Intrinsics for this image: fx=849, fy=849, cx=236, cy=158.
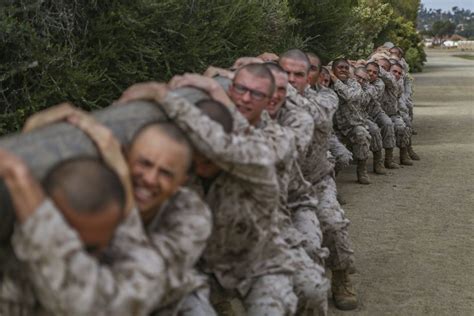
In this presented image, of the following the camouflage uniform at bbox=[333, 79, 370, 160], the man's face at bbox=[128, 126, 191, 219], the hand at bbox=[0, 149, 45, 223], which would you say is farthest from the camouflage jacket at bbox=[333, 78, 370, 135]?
the hand at bbox=[0, 149, 45, 223]

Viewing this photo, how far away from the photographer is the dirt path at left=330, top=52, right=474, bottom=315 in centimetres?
679

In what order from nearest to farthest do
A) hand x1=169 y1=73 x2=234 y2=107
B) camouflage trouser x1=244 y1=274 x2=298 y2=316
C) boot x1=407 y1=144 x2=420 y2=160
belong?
hand x1=169 y1=73 x2=234 y2=107 < camouflage trouser x1=244 y1=274 x2=298 y2=316 < boot x1=407 y1=144 x2=420 y2=160

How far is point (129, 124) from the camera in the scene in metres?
3.13

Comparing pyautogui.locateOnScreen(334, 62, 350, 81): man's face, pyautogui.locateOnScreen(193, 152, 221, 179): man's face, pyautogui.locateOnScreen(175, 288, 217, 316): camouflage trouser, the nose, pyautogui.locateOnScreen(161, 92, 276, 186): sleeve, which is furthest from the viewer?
pyautogui.locateOnScreen(334, 62, 350, 81): man's face

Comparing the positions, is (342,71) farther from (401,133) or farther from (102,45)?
(102,45)

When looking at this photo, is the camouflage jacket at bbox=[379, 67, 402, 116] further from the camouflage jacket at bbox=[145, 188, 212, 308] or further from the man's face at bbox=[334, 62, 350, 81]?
the camouflage jacket at bbox=[145, 188, 212, 308]

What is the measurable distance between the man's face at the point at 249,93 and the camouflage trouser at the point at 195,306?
3.35 ft

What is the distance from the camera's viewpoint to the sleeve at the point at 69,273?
93.6 inches

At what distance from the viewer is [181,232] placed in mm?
3035

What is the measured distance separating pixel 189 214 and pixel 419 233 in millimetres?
6308

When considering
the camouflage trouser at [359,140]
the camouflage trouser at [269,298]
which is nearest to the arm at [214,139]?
the camouflage trouser at [269,298]

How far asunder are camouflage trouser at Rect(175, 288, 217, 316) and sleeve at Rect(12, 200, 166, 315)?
120 cm

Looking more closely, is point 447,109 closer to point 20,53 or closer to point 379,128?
point 379,128

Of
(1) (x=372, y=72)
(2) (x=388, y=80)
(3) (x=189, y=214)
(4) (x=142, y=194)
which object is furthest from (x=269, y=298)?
(2) (x=388, y=80)
